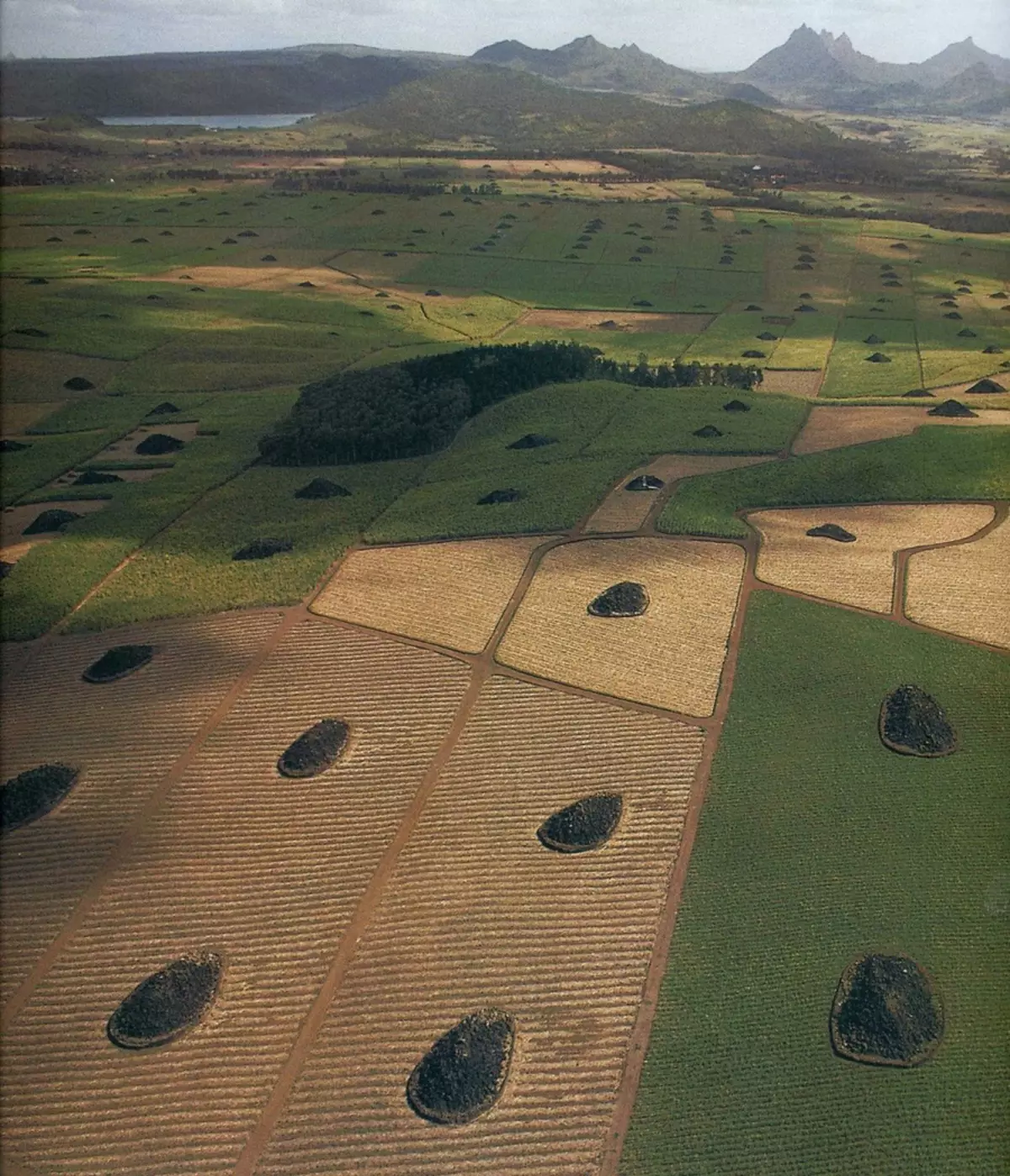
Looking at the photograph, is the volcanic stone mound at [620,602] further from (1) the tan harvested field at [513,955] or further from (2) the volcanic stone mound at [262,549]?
(2) the volcanic stone mound at [262,549]

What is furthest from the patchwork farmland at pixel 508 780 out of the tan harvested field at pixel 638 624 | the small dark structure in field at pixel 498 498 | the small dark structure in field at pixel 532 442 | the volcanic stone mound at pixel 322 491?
the small dark structure in field at pixel 532 442

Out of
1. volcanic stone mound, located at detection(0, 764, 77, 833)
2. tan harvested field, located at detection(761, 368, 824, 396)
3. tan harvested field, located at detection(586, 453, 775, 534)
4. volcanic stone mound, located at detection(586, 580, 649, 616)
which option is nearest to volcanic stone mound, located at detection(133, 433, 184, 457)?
tan harvested field, located at detection(586, 453, 775, 534)

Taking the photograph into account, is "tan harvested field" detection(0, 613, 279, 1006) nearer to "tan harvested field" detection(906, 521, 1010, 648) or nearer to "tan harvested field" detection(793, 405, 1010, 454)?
"tan harvested field" detection(906, 521, 1010, 648)

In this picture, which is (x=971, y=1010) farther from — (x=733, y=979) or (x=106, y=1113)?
(x=106, y=1113)

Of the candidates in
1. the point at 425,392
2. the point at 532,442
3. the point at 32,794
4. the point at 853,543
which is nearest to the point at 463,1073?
the point at 32,794

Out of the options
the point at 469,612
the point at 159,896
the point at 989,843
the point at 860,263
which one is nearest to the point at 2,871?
the point at 159,896
